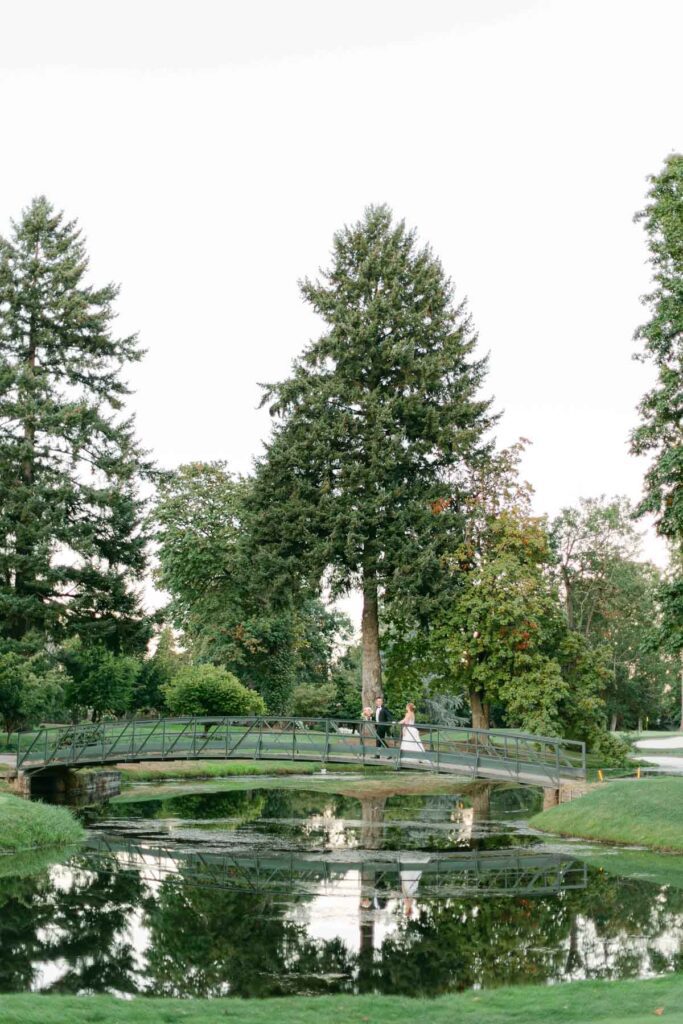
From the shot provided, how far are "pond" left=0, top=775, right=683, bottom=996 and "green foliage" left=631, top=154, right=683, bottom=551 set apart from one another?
32.6 feet

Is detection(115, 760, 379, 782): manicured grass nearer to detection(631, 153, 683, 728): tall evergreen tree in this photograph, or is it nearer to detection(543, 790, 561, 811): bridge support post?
detection(543, 790, 561, 811): bridge support post

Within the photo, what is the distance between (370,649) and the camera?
1614 inches

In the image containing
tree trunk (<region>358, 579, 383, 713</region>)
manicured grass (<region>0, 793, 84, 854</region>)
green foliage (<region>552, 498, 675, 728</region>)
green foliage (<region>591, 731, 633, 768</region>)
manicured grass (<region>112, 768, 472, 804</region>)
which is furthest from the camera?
green foliage (<region>552, 498, 675, 728</region>)

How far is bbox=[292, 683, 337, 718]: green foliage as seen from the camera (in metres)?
65.2

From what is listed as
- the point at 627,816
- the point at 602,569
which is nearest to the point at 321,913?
the point at 627,816

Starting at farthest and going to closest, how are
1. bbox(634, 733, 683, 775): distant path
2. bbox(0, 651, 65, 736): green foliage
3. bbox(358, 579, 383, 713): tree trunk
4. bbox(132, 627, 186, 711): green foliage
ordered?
bbox(132, 627, 186, 711): green foliage < bbox(634, 733, 683, 775): distant path < bbox(358, 579, 383, 713): tree trunk < bbox(0, 651, 65, 736): green foliage

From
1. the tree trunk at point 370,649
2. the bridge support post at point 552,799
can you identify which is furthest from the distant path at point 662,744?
the bridge support post at point 552,799

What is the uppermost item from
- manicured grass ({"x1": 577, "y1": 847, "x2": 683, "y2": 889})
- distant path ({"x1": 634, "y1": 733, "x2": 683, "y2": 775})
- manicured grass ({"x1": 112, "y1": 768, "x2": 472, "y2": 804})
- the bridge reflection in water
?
distant path ({"x1": 634, "y1": 733, "x2": 683, "y2": 775})

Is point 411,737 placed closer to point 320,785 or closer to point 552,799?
point 552,799

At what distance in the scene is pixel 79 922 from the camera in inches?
626

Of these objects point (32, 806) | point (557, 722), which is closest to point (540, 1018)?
point (32, 806)

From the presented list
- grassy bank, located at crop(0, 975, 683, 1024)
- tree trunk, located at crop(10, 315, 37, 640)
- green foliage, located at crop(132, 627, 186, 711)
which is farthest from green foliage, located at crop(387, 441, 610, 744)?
green foliage, located at crop(132, 627, 186, 711)

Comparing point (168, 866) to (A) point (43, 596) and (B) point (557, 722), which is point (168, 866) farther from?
(A) point (43, 596)

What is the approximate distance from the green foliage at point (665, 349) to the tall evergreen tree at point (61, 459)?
21.2 meters
